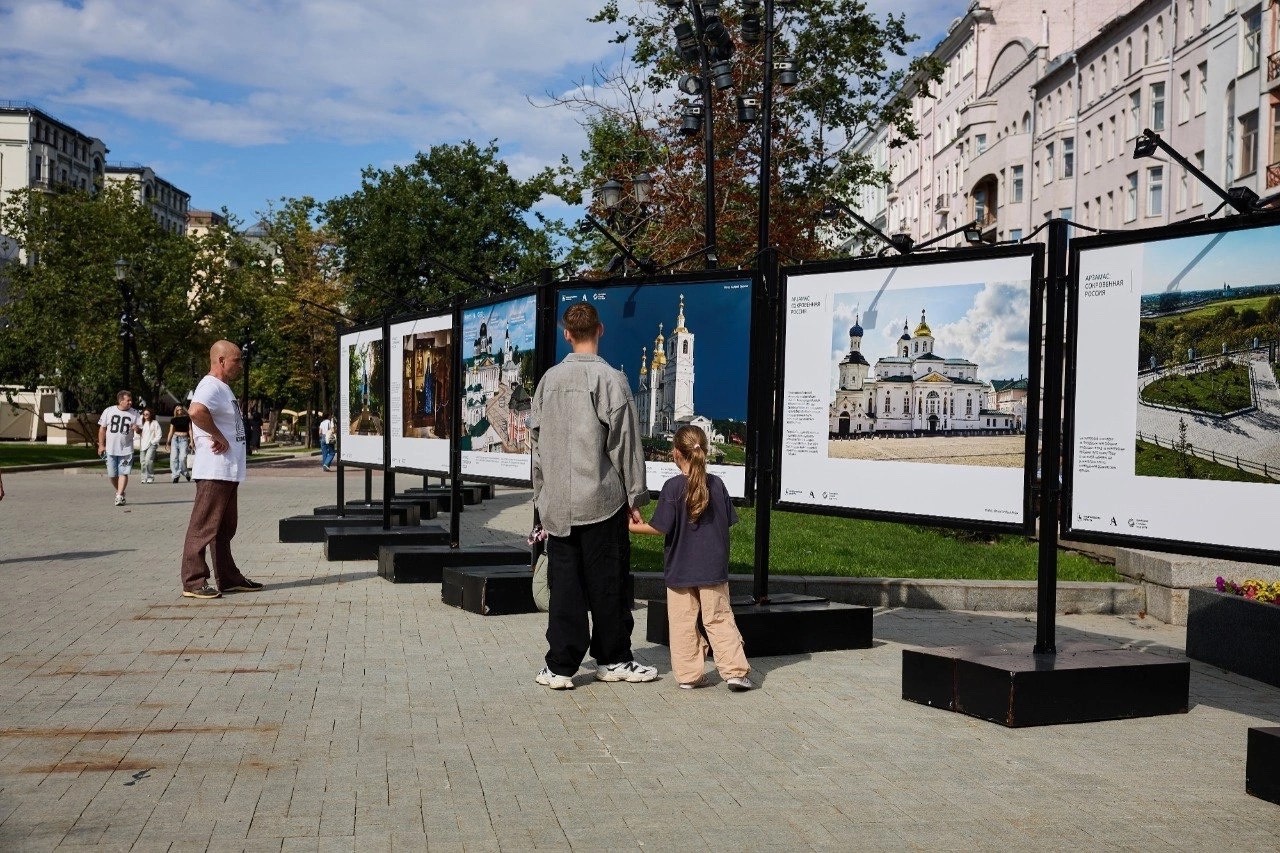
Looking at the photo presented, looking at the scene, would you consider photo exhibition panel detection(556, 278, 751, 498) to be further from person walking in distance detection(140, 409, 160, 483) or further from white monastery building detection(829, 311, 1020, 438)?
person walking in distance detection(140, 409, 160, 483)

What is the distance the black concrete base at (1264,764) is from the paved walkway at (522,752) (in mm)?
105

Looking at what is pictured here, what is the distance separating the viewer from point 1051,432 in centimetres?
745

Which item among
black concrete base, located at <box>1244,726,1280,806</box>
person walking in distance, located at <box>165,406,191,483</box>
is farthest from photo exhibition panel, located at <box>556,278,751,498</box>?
person walking in distance, located at <box>165,406,191,483</box>

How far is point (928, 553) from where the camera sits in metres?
15.2

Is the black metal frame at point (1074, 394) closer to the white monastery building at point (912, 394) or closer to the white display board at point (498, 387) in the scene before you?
the white monastery building at point (912, 394)

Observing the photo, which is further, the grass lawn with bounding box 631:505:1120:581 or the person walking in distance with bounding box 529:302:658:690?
the grass lawn with bounding box 631:505:1120:581

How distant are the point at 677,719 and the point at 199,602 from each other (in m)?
5.56

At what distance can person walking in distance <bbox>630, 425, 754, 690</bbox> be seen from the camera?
7945 mm

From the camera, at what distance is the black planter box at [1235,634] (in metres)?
8.55

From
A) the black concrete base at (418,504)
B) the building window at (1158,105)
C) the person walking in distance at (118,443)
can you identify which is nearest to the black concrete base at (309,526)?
the black concrete base at (418,504)

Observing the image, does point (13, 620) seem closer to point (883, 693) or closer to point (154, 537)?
point (883, 693)

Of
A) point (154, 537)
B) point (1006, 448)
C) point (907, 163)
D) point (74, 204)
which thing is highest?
point (907, 163)

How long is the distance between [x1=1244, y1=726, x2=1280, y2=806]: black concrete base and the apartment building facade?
26.1 meters

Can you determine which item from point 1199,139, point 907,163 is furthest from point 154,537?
point 907,163
